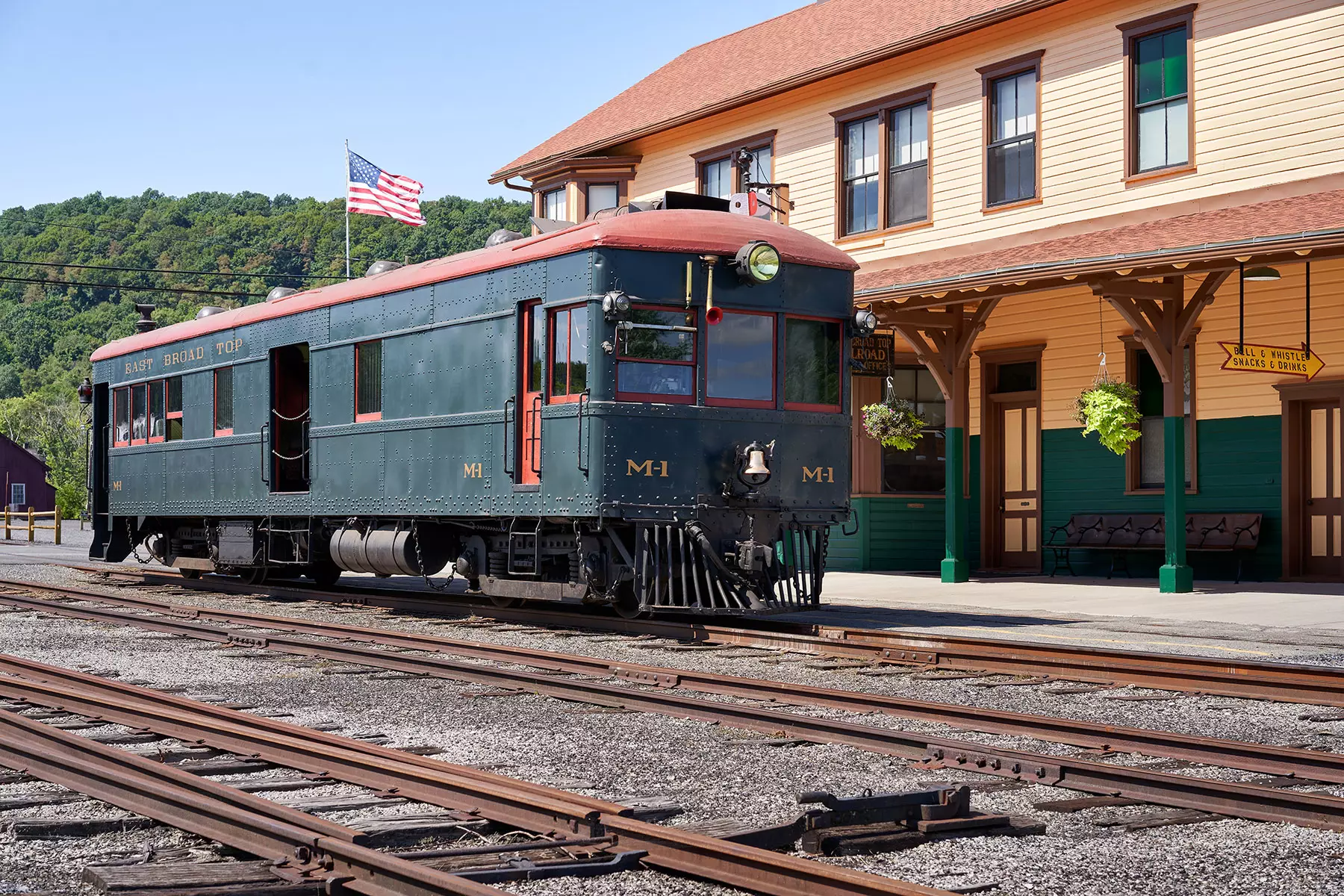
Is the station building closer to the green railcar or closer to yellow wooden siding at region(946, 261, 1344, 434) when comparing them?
yellow wooden siding at region(946, 261, 1344, 434)

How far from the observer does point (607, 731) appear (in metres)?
7.47

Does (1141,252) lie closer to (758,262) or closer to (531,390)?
(758,262)

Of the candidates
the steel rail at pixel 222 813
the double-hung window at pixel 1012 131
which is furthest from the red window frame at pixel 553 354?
the double-hung window at pixel 1012 131

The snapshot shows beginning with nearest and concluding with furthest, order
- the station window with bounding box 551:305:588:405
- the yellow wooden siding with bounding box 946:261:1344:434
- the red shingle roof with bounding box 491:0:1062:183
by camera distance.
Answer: the station window with bounding box 551:305:588:405 < the yellow wooden siding with bounding box 946:261:1344:434 < the red shingle roof with bounding box 491:0:1062:183

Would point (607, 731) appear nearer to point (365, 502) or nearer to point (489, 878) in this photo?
point (489, 878)

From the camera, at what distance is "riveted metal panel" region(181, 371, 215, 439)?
17.8 metres

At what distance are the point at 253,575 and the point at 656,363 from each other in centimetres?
843

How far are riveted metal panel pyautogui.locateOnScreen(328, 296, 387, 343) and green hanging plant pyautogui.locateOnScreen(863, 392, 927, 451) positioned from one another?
327 inches

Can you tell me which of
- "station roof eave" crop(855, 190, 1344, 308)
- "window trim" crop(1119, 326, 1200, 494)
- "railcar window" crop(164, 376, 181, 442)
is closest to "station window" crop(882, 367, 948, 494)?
"station roof eave" crop(855, 190, 1344, 308)

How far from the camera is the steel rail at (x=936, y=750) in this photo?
548 cm

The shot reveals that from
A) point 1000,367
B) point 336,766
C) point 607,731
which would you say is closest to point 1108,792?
point 607,731

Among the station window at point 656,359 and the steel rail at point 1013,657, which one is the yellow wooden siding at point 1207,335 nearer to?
the steel rail at point 1013,657

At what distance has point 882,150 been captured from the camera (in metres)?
22.7

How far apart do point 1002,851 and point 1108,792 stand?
1.12 meters
